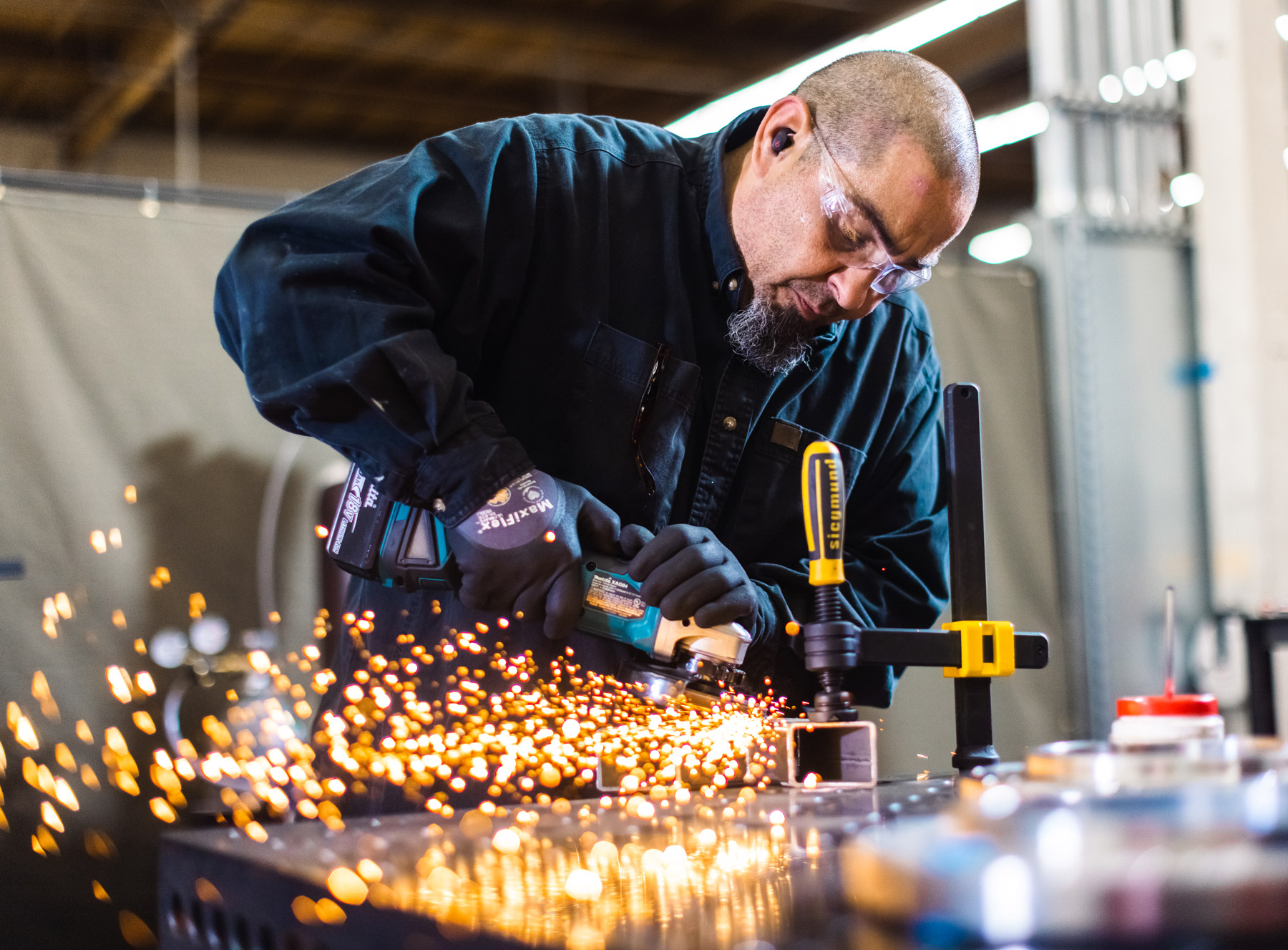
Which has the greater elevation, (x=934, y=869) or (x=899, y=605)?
(x=899, y=605)

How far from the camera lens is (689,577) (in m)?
1.36

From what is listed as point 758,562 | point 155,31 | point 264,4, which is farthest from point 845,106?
point 155,31

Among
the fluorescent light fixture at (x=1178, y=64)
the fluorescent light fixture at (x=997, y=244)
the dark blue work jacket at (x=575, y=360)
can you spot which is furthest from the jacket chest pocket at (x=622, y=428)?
the fluorescent light fixture at (x=997, y=244)

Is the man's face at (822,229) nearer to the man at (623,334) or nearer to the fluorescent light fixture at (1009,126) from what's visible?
the man at (623,334)

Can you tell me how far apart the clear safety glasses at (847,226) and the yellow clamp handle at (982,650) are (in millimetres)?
493

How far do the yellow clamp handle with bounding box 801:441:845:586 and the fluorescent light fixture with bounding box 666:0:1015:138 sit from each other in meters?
5.02

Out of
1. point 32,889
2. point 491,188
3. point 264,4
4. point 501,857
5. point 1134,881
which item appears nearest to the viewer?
point 1134,881

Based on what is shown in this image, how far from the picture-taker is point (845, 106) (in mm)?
1545

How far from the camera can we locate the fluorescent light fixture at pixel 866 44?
6242 millimetres

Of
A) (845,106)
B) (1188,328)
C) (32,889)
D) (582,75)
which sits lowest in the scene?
(32,889)

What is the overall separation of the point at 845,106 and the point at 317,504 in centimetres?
170

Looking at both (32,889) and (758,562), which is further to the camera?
(32,889)

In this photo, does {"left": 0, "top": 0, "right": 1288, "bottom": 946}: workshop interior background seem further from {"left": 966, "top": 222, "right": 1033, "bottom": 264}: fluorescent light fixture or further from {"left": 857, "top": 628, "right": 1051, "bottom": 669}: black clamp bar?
{"left": 966, "top": 222, "right": 1033, "bottom": 264}: fluorescent light fixture

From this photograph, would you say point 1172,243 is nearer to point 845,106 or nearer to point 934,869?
point 845,106
